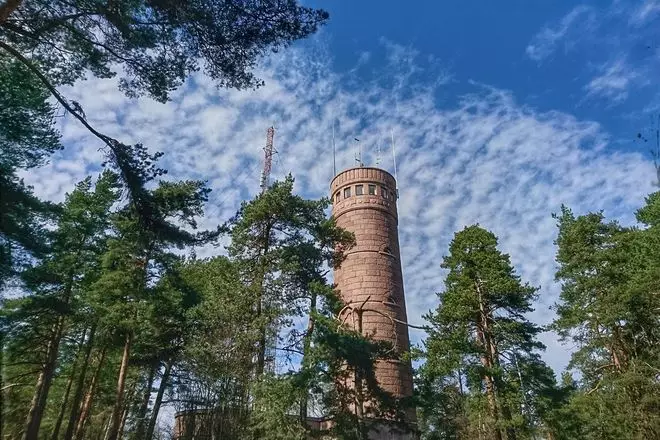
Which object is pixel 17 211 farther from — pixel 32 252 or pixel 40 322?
pixel 40 322

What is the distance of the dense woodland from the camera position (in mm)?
8430

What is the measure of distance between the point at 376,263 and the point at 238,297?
9.06m

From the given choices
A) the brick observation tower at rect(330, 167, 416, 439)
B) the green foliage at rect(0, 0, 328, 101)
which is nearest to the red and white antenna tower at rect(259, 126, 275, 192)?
the brick observation tower at rect(330, 167, 416, 439)

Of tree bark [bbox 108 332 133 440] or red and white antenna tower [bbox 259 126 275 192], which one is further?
red and white antenna tower [bbox 259 126 275 192]

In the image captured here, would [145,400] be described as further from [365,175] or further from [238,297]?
[365,175]

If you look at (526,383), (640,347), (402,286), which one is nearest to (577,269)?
(640,347)

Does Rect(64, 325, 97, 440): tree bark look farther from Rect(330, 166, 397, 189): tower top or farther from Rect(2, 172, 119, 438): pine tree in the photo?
Rect(330, 166, 397, 189): tower top

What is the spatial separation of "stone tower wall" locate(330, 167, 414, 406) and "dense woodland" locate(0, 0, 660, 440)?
2.54 metres

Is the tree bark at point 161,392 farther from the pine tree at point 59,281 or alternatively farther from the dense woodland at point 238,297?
the pine tree at point 59,281

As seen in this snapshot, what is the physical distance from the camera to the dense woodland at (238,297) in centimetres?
843

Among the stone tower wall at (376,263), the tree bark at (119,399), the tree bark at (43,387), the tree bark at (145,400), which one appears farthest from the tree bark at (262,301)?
the tree bark at (145,400)

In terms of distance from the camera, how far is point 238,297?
14492mm

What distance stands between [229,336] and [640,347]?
1327 cm

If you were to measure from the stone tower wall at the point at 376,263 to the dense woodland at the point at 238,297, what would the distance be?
2.54 metres
